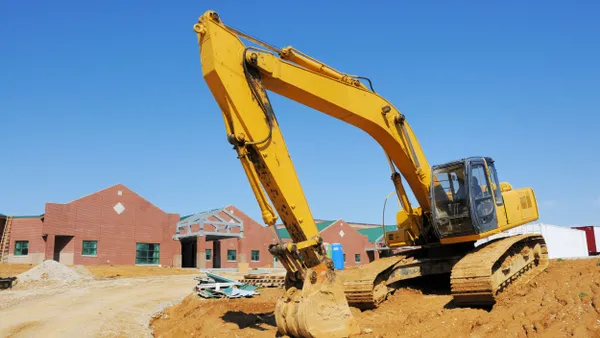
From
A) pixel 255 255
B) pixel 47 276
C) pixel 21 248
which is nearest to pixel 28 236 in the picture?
pixel 21 248

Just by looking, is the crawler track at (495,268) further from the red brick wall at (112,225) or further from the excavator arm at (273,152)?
the red brick wall at (112,225)

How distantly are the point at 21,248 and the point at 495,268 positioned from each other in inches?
1399

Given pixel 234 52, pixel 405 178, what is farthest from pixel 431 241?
pixel 234 52

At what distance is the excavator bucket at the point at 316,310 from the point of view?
7027 millimetres

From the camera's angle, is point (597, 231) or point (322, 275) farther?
point (597, 231)

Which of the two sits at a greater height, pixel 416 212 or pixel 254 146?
pixel 254 146

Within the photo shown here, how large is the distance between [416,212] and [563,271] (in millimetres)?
3971

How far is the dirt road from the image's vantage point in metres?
11.3

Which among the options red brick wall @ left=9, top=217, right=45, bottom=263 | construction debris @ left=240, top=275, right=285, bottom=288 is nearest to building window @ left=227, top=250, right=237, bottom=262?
red brick wall @ left=9, top=217, right=45, bottom=263

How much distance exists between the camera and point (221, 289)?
52.8 ft

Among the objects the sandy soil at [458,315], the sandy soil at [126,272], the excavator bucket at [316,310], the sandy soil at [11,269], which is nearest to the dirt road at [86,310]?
the sandy soil at [458,315]

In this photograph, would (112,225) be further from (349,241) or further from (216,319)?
(216,319)

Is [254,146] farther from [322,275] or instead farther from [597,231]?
[597,231]

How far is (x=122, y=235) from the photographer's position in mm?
36625
